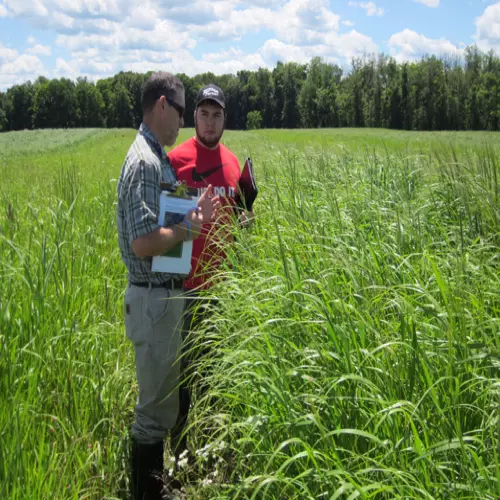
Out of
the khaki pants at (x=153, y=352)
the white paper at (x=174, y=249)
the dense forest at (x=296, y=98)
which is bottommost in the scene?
the khaki pants at (x=153, y=352)

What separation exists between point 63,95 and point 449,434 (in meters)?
111

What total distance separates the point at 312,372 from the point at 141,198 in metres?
1.11

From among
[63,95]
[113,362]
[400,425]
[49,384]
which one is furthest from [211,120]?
[63,95]

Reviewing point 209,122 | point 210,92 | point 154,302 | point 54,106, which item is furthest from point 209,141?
point 54,106

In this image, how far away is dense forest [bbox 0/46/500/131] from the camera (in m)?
71.2

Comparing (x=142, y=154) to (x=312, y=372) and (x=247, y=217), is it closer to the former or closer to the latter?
(x=247, y=217)

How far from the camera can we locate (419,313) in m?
2.21

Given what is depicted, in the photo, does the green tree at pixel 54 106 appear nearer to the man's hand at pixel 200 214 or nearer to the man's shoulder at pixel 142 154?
the man's shoulder at pixel 142 154

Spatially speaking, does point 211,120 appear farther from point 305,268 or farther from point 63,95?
point 63,95

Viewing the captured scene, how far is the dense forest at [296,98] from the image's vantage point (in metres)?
71.2

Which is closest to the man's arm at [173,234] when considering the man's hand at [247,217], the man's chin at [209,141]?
the man's hand at [247,217]

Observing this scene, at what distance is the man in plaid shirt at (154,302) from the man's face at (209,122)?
809mm

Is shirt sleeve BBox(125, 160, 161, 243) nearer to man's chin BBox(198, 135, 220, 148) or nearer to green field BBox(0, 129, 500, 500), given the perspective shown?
green field BBox(0, 129, 500, 500)

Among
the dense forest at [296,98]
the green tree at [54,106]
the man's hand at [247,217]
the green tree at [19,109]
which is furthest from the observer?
the green tree at [19,109]
